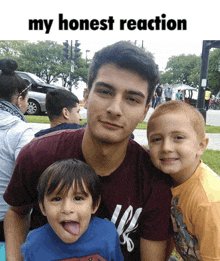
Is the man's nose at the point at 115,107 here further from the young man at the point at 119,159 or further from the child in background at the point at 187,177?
the child in background at the point at 187,177

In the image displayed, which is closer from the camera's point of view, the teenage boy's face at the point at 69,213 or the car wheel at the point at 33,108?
the teenage boy's face at the point at 69,213

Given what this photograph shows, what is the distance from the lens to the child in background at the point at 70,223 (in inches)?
59.4

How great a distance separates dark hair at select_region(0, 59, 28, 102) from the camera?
9.53 feet

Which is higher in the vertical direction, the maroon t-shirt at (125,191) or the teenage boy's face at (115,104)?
the teenage boy's face at (115,104)

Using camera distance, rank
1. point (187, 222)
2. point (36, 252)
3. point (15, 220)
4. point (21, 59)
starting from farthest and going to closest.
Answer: point (21, 59)
point (15, 220)
point (187, 222)
point (36, 252)

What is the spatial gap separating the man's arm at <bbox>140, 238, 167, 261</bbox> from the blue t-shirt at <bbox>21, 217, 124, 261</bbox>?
154 mm

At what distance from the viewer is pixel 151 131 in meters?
1.87

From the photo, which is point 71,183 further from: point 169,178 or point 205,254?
point 205,254

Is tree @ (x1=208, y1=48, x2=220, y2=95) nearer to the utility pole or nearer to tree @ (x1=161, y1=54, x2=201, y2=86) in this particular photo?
tree @ (x1=161, y1=54, x2=201, y2=86)

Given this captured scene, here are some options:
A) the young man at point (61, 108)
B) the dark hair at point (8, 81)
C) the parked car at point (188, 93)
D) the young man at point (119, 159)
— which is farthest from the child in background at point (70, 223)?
the parked car at point (188, 93)

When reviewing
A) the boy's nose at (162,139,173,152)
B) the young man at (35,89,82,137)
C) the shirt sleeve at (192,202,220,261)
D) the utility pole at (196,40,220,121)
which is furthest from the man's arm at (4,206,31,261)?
the utility pole at (196,40,220,121)

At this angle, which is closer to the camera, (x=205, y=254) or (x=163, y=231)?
(x=205, y=254)

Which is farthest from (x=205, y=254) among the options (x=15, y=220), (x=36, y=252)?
(x=15, y=220)

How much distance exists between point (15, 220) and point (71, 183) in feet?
1.99
